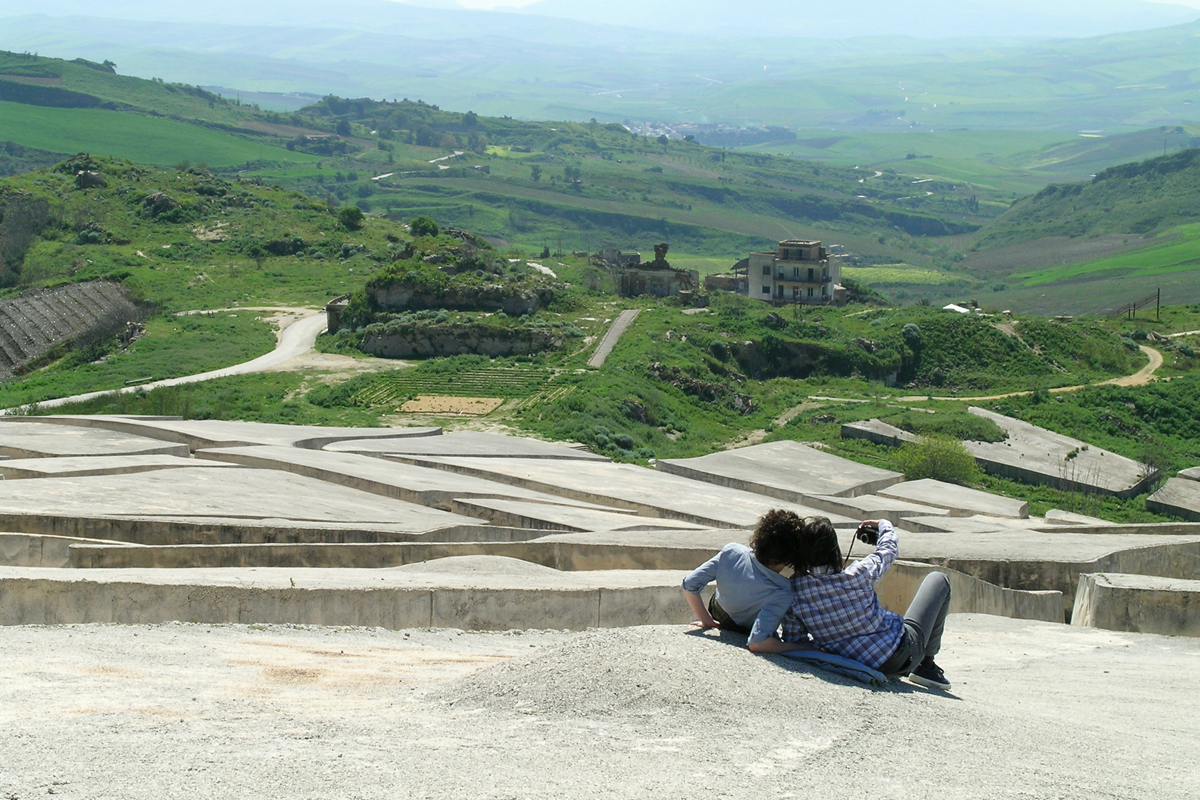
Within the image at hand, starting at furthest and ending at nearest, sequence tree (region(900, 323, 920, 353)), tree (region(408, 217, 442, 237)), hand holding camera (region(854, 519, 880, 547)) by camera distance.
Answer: tree (region(408, 217, 442, 237)) < tree (region(900, 323, 920, 353)) < hand holding camera (region(854, 519, 880, 547))

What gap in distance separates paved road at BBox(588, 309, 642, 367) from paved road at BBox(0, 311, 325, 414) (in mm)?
10709

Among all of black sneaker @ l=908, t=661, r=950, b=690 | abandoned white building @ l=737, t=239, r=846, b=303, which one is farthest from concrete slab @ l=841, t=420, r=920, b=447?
black sneaker @ l=908, t=661, r=950, b=690

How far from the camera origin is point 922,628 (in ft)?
22.8

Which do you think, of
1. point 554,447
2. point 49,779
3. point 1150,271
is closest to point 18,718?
point 49,779

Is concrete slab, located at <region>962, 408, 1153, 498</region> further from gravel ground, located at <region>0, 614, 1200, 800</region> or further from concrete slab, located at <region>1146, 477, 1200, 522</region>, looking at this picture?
gravel ground, located at <region>0, 614, 1200, 800</region>

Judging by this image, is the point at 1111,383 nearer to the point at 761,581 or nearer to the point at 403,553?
the point at 403,553

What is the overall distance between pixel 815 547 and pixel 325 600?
379cm

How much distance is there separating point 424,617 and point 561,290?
1703 inches

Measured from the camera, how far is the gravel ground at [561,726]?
4805mm

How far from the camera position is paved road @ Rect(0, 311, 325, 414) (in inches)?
1467

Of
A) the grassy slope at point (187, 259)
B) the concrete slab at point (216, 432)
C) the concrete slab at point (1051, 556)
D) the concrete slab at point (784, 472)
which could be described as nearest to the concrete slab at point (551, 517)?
the concrete slab at point (1051, 556)

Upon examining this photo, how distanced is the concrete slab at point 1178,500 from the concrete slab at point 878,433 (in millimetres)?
6216

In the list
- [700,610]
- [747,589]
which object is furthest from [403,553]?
[747,589]

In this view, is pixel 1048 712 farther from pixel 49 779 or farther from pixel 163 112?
pixel 163 112
